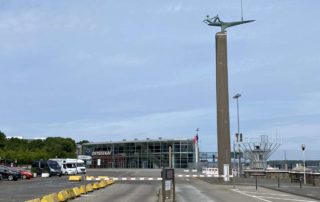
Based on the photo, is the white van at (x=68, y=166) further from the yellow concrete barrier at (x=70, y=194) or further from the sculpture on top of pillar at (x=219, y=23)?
the yellow concrete barrier at (x=70, y=194)

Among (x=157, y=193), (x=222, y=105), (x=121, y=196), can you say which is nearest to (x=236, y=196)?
(x=157, y=193)

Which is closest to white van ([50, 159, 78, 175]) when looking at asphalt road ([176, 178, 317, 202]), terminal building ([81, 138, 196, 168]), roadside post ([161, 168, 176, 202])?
terminal building ([81, 138, 196, 168])

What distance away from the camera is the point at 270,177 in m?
55.8

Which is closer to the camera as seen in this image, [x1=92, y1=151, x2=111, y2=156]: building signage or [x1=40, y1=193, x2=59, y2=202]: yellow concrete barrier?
[x1=40, y1=193, x2=59, y2=202]: yellow concrete barrier

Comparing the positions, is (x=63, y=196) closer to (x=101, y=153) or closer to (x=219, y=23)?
(x=219, y=23)

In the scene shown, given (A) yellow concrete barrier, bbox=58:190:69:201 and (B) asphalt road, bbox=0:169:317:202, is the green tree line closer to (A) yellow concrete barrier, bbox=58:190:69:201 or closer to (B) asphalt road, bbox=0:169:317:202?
(B) asphalt road, bbox=0:169:317:202

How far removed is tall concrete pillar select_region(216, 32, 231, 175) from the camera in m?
52.5

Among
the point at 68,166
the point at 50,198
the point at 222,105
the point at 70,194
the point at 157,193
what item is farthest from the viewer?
the point at 68,166

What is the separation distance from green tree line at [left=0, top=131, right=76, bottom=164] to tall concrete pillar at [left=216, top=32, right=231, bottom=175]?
54685 millimetres

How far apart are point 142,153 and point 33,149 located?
1123 inches

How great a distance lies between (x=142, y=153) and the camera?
4872 inches

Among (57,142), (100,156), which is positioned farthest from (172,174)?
(57,142)

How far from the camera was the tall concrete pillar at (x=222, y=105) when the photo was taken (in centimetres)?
5250

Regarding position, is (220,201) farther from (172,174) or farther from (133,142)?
(133,142)
